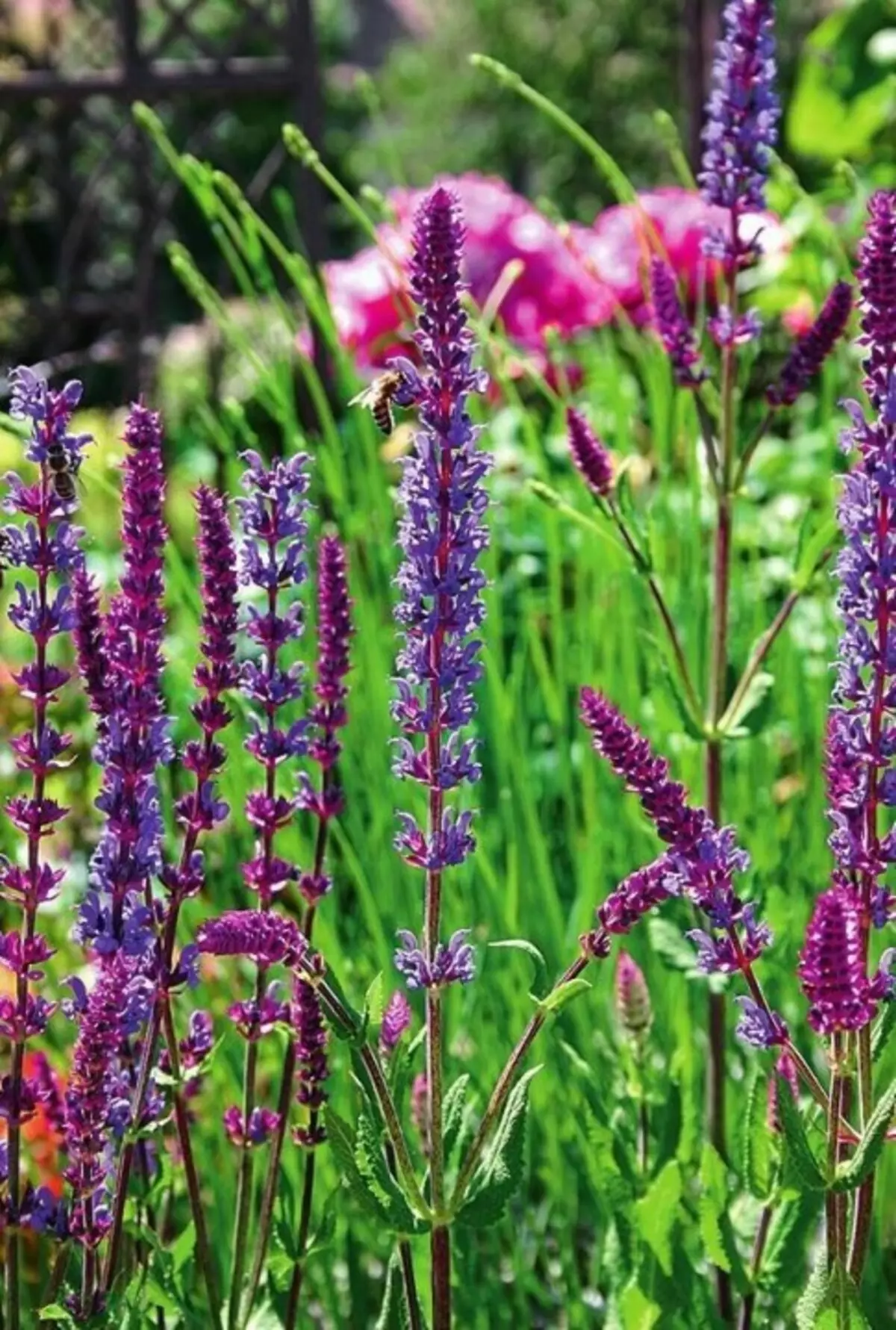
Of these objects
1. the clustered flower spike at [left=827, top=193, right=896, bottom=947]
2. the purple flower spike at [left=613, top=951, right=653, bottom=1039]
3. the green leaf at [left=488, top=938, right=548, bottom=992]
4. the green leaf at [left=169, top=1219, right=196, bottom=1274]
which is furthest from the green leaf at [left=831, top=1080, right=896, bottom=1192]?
the green leaf at [left=169, top=1219, right=196, bottom=1274]

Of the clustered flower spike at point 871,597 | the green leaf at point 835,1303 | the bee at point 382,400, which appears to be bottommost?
the green leaf at point 835,1303

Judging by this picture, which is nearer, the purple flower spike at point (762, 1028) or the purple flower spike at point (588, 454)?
the purple flower spike at point (762, 1028)

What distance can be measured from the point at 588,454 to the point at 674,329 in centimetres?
20

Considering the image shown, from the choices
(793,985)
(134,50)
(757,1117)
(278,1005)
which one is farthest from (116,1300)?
(134,50)

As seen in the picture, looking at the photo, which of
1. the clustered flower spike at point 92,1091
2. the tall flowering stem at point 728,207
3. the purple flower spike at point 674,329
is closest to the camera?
the clustered flower spike at point 92,1091

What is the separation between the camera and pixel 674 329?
1.72 m

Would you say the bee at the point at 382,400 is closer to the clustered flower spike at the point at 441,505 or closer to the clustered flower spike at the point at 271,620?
the clustered flower spike at the point at 271,620

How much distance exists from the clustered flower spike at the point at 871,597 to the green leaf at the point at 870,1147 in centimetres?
11

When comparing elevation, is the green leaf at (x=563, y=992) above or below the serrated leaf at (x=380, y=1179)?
above

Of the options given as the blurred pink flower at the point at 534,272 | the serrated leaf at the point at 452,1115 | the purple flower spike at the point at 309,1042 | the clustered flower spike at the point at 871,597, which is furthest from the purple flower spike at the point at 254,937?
the blurred pink flower at the point at 534,272

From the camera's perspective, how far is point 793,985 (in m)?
2.09

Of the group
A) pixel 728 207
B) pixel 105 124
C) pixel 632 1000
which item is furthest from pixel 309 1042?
pixel 105 124

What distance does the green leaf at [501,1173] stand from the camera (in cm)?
122

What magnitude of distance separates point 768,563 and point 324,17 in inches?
411
